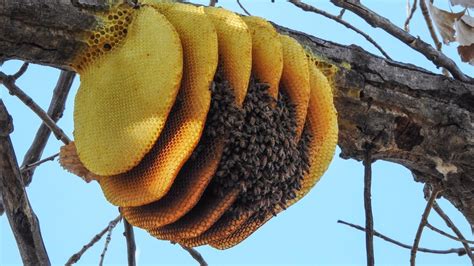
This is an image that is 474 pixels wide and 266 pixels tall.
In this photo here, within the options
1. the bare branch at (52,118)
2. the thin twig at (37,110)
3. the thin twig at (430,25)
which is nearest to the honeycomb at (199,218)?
the thin twig at (37,110)

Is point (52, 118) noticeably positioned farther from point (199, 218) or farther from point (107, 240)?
point (199, 218)

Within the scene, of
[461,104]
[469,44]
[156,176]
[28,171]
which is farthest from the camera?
[28,171]

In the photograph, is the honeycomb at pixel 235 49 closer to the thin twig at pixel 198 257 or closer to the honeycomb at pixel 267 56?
the honeycomb at pixel 267 56

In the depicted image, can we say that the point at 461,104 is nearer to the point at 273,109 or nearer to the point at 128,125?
the point at 273,109

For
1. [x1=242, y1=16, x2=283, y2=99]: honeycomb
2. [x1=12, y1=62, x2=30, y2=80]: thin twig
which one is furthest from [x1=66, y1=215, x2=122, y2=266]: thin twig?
[x1=242, y1=16, x2=283, y2=99]: honeycomb

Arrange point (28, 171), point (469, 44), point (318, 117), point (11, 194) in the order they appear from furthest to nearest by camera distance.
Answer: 1. point (28, 171)
2. point (469, 44)
3. point (11, 194)
4. point (318, 117)

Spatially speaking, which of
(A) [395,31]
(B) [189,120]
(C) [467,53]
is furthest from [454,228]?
(B) [189,120]

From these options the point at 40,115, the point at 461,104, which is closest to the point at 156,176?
the point at 461,104
